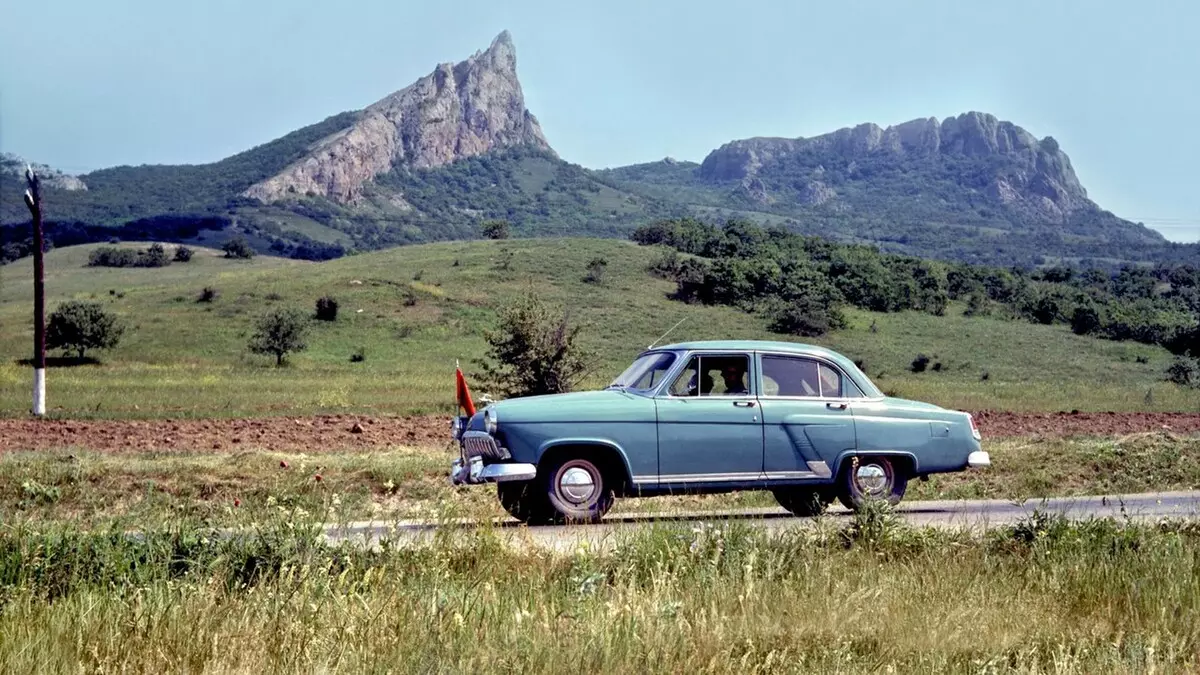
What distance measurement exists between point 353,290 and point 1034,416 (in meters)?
49.6

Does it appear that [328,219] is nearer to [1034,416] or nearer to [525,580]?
[1034,416]

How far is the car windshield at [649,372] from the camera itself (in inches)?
434

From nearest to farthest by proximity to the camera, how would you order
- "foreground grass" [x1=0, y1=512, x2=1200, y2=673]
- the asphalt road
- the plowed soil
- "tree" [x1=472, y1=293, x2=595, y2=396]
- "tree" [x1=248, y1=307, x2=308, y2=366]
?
"foreground grass" [x1=0, y1=512, x2=1200, y2=673] → the asphalt road → the plowed soil → "tree" [x1=472, y1=293, x2=595, y2=396] → "tree" [x1=248, y1=307, x2=308, y2=366]

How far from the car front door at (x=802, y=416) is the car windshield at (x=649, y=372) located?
0.93 m

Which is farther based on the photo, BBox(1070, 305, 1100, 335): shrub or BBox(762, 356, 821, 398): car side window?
BBox(1070, 305, 1100, 335): shrub

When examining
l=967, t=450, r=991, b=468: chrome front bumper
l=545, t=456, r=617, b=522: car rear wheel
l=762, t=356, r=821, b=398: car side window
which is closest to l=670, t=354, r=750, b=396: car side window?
l=762, t=356, r=821, b=398: car side window

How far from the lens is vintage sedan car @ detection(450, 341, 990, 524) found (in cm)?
1027

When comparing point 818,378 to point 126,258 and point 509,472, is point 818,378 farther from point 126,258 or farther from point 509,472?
point 126,258

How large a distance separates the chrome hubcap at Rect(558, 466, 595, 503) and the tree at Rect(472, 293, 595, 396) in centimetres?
2219

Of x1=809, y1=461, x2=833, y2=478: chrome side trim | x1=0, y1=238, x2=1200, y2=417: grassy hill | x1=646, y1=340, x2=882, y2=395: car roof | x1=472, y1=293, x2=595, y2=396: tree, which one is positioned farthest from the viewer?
x1=0, y1=238, x2=1200, y2=417: grassy hill

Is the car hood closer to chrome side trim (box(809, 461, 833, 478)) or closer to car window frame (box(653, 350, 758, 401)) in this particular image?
car window frame (box(653, 350, 758, 401))

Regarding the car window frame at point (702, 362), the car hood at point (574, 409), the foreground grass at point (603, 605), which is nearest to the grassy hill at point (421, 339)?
the car hood at point (574, 409)

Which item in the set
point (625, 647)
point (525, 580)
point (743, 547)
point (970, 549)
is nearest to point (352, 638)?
point (625, 647)

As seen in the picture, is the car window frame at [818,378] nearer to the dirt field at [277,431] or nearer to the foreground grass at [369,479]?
the foreground grass at [369,479]
